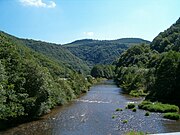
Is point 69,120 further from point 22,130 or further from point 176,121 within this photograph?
point 176,121

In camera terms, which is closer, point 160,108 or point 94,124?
point 94,124

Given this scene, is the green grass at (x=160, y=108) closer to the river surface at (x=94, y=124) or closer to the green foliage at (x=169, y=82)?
the river surface at (x=94, y=124)

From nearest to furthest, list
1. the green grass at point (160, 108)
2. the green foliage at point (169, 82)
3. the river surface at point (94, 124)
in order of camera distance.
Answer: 1. the river surface at point (94, 124)
2. the green grass at point (160, 108)
3. the green foliage at point (169, 82)

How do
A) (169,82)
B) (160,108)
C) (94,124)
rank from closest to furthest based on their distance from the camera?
(94,124), (160,108), (169,82)

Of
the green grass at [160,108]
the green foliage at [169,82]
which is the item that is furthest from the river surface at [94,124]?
the green foliage at [169,82]

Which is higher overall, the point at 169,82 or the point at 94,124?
the point at 169,82

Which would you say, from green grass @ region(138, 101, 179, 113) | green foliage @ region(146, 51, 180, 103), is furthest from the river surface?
green foliage @ region(146, 51, 180, 103)

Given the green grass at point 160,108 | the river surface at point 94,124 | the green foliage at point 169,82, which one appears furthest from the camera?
the green foliage at point 169,82

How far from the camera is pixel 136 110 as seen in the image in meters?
63.7

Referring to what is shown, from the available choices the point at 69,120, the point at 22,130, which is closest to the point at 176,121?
the point at 69,120

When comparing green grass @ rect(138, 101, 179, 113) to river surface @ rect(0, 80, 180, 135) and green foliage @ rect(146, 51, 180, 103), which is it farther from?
green foliage @ rect(146, 51, 180, 103)

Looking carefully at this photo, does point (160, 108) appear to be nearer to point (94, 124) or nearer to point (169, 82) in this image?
point (169, 82)

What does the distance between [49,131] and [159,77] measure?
40117 millimetres

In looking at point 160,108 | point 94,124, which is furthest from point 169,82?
point 94,124
